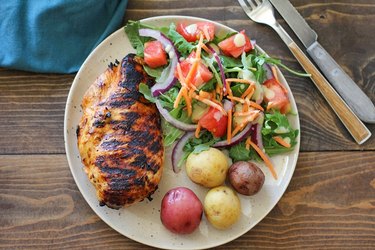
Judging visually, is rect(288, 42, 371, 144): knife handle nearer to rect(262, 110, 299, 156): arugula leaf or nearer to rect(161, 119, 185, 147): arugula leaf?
rect(262, 110, 299, 156): arugula leaf

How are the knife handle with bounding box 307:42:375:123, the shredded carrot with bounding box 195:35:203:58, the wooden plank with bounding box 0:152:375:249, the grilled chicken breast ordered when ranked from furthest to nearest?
the knife handle with bounding box 307:42:375:123 < the wooden plank with bounding box 0:152:375:249 < the shredded carrot with bounding box 195:35:203:58 < the grilled chicken breast

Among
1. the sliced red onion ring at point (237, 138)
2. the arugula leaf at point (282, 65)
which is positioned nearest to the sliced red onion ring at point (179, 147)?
the sliced red onion ring at point (237, 138)

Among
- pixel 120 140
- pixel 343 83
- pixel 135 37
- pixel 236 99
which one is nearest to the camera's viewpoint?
pixel 120 140

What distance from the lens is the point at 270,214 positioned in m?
2.21

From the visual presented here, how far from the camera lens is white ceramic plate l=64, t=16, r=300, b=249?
2045mm

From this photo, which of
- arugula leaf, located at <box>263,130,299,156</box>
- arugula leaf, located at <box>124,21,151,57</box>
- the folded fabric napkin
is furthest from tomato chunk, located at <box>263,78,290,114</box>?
the folded fabric napkin

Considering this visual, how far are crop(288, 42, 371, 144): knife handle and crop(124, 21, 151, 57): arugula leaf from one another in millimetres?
665

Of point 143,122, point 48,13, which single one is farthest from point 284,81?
point 48,13

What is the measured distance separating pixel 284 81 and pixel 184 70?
0.45 meters

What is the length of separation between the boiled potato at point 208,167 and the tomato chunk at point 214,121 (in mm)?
82

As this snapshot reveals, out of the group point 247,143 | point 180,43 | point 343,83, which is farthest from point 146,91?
point 343,83

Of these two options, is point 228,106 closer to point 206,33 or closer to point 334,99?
point 206,33

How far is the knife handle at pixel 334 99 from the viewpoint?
222 centimetres

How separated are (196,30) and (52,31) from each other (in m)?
0.62
